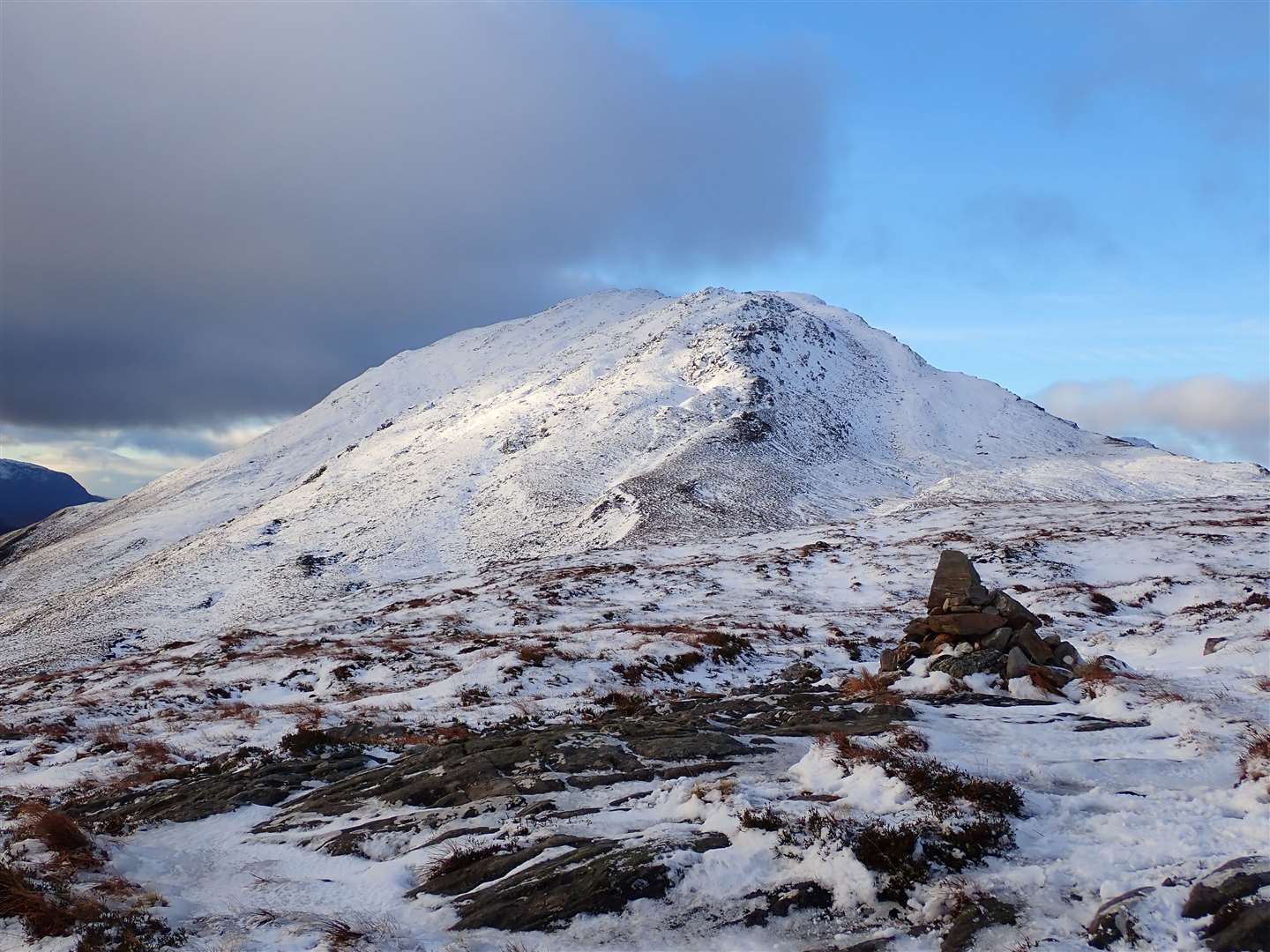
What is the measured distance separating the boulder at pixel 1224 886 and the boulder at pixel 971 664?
882cm

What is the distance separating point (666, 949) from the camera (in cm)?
588

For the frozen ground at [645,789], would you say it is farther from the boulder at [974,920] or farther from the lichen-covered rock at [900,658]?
the lichen-covered rock at [900,658]

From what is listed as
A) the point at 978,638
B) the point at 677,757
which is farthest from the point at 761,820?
the point at 978,638

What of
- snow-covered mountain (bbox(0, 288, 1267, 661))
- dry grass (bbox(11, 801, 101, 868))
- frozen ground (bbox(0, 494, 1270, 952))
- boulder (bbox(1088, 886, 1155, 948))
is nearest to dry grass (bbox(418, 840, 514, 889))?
frozen ground (bbox(0, 494, 1270, 952))

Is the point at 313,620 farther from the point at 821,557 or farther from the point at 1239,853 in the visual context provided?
the point at 1239,853

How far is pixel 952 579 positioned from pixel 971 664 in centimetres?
314

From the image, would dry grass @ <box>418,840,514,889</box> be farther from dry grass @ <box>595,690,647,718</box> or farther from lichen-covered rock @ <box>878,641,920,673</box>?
lichen-covered rock @ <box>878,641,920,673</box>

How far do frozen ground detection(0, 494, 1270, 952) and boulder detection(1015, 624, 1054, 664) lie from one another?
1.48m

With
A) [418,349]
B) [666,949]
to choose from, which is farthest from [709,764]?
[418,349]

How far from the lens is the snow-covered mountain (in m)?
68.4

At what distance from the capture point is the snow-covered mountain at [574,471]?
224 ft

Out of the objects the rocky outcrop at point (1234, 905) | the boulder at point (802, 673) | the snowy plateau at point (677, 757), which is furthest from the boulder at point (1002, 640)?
the rocky outcrop at point (1234, 905)

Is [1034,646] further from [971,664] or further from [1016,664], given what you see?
[971,664]

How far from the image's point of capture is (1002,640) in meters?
15.2
